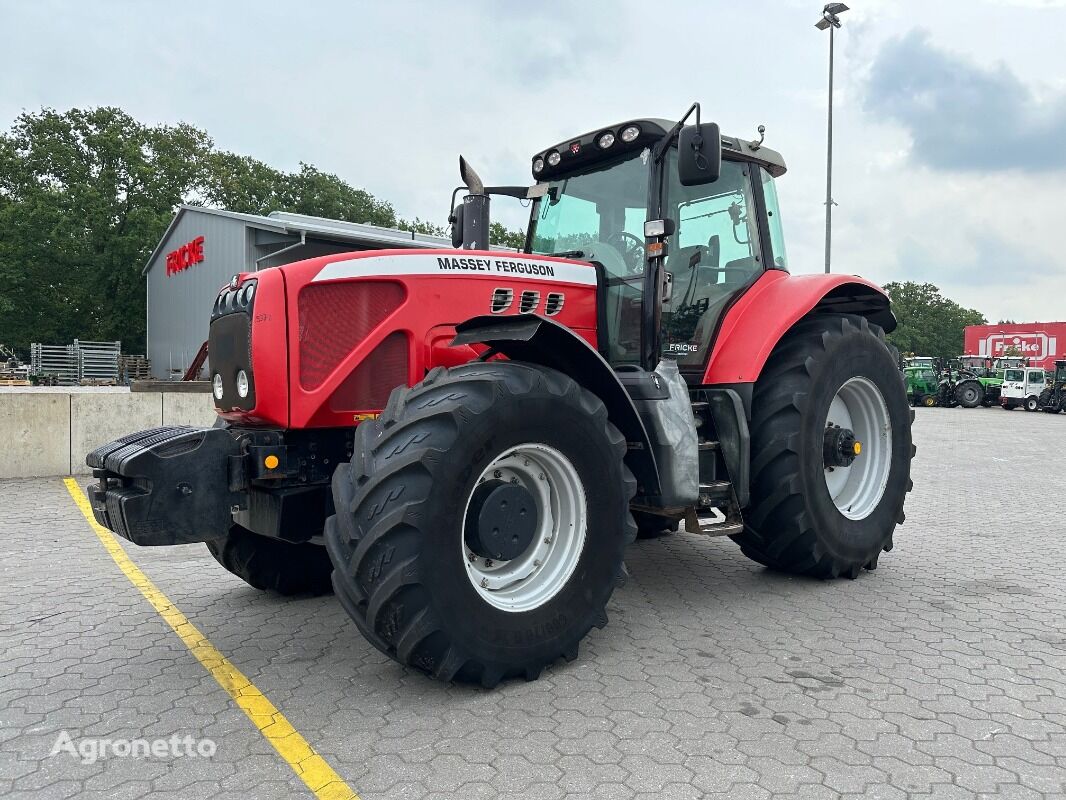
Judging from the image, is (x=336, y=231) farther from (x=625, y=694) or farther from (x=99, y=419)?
(x=625, y=694)

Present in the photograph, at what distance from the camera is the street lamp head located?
59.4ft

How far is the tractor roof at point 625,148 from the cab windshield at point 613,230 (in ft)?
0.23

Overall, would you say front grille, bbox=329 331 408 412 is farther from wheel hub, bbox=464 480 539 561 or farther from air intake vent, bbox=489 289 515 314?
wheel hub, bbox=464 480 539 561

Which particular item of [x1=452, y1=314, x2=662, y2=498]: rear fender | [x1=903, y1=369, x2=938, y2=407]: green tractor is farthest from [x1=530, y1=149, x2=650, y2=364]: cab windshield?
[x1=903, y1=369, x2=938, y2=407]: green tractor

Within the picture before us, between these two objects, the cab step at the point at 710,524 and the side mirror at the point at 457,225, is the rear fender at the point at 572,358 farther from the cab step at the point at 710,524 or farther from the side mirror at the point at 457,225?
the side mirror at the point at 457,225

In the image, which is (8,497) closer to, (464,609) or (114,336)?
(464,609)

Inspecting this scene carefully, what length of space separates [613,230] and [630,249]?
0.60ft

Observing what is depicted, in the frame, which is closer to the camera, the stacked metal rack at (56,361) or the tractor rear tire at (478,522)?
the tractor rear tire at (478,522)

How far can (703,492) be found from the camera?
4449 millimetres

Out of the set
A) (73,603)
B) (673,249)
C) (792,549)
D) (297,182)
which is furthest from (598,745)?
(297,182)

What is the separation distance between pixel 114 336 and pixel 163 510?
40.9 meters

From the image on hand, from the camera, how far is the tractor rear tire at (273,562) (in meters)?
4.52

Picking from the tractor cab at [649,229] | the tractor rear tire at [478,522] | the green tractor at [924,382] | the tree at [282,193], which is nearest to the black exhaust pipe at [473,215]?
the tractor cab at [649,229]

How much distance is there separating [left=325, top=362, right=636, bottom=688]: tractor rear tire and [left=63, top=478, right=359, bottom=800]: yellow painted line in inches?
18.0
